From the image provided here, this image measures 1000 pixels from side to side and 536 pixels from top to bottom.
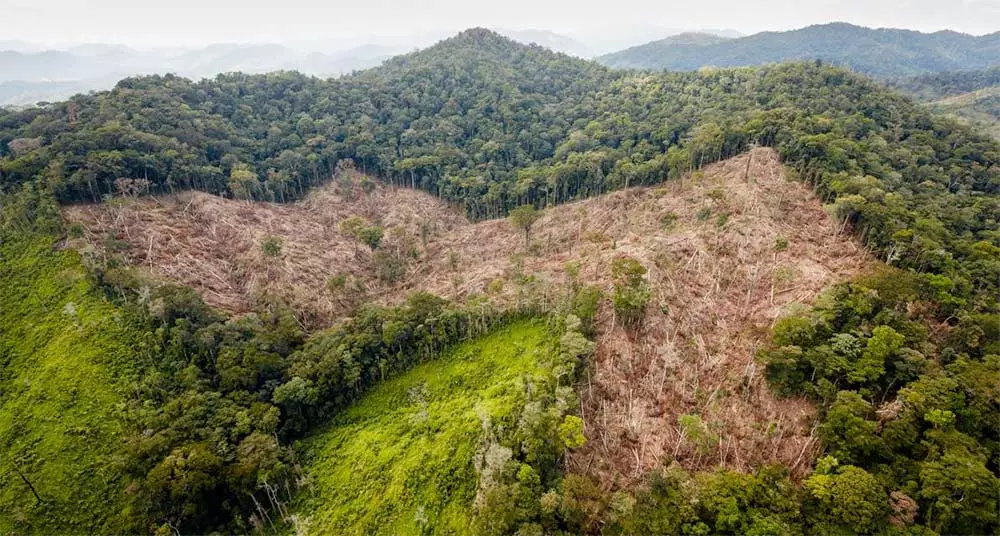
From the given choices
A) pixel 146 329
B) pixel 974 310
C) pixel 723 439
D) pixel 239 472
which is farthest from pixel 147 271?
pixel 974 310

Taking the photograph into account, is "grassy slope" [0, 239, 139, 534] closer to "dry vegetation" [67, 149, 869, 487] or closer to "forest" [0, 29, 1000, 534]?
"forest" [0, 29, 1000, 534]

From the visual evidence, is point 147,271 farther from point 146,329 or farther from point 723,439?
point 723,439

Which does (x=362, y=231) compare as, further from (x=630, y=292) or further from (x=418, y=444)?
(x=630, y=292)

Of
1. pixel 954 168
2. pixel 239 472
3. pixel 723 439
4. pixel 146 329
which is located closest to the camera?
pixel 239 472

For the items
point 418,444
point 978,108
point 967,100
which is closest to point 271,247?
point 418,444

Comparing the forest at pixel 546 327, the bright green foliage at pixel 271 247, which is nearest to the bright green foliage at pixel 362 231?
the bright green foliage at pixel 271 247

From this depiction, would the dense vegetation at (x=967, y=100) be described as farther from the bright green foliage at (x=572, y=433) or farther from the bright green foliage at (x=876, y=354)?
the bright green foliage at (x=572, y=433)

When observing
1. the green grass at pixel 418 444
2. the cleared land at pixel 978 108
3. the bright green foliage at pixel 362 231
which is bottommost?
the green grass at pixel 418 444
